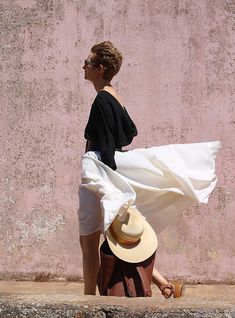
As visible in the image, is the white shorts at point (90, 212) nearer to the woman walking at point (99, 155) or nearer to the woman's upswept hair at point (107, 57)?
the woman walking at point (99, 155)

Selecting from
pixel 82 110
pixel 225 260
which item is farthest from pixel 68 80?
pixel 225 260

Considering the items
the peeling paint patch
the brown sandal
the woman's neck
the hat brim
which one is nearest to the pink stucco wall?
the peeling paint patch

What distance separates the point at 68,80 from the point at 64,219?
104cm

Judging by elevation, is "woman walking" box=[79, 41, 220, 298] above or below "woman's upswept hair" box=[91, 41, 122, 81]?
below

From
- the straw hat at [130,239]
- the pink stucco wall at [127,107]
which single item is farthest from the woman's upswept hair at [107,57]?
the pink stucco wall at [127,107]

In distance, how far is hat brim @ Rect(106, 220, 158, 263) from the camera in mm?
3885

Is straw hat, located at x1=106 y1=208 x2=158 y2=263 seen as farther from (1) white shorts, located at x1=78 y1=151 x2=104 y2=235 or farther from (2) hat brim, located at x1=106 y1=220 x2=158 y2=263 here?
(1) white shorts, located at x1=78 y1=151 x2=104 y2=235

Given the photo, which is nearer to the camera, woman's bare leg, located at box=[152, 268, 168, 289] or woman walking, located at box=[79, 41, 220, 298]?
woman walking, located at box=[79, 41, 220, 298]

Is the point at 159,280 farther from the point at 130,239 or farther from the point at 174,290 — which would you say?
the point at 130,239

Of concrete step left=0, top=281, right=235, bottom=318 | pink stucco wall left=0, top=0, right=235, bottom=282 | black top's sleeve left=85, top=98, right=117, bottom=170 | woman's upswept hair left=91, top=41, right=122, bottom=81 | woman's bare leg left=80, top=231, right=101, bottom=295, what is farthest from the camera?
pink stucco wall left=0, top=0, right=235, bottom=282

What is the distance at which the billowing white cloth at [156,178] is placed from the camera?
3977 millimetres

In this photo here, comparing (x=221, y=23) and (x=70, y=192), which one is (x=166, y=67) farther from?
(x=70, y=192)

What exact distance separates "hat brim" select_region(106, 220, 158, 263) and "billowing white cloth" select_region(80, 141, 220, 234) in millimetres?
149

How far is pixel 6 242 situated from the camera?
6156mm
